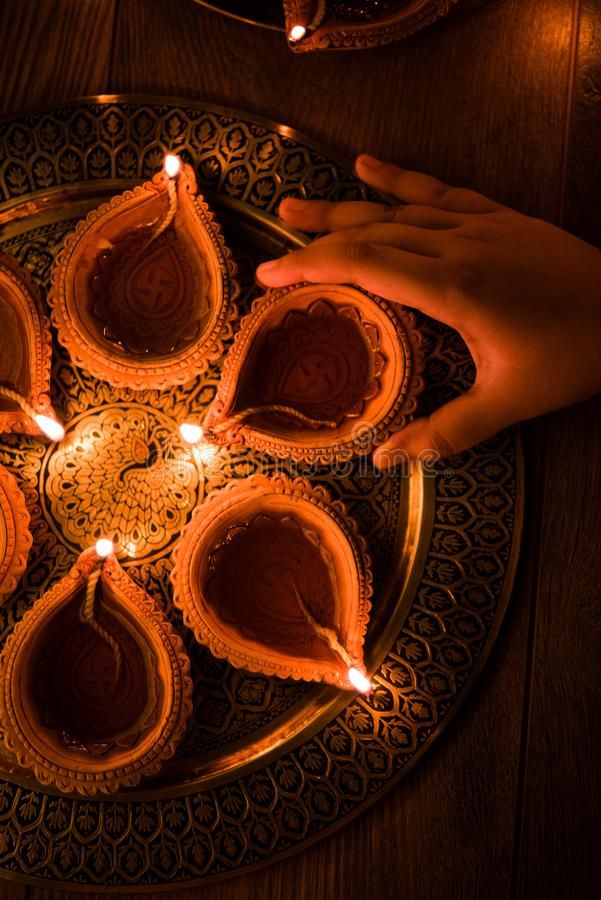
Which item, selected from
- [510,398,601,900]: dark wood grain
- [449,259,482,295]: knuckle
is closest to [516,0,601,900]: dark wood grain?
[510,398,601,900]: dark wood grain

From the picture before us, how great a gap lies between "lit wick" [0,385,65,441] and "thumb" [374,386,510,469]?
463 mm

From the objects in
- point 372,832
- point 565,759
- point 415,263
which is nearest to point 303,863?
point 372,832

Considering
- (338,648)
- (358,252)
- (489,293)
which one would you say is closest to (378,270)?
(358,252)

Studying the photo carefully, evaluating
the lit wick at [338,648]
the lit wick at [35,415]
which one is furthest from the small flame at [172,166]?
the lit wick at [338,648]

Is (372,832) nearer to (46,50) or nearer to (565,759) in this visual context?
(565,759)

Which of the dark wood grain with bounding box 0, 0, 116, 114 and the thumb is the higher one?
the dark wood grain with bounding box 0, 0, 116, 114

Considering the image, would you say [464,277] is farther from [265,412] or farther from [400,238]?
[265,412]

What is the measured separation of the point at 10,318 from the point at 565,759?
1032 mm

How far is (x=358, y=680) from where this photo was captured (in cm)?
87

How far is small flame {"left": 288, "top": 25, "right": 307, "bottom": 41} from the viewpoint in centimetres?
97

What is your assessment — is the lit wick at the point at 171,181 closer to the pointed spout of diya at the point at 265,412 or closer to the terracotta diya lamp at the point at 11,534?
the pointed spout of diya at the point at 265,412

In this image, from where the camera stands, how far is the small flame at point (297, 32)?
0.97 m

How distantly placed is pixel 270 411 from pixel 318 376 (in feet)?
0.29

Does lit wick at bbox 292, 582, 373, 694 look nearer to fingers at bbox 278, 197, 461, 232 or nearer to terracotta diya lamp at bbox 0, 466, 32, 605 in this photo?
terracotta diya lamp at bbox 0, 466, 32, 605
